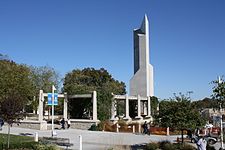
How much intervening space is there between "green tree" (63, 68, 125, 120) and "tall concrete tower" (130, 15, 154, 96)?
4.37 metres

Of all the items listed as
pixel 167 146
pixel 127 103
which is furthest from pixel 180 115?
pixel 127 103

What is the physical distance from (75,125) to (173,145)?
2097 cm

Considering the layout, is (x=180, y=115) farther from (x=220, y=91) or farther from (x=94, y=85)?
(x=94, y=85)

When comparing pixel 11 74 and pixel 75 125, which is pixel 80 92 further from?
pixel 11 74

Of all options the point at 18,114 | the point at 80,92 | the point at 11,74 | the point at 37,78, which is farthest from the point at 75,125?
the point at 37,78

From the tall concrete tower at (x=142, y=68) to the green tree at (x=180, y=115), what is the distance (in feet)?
137

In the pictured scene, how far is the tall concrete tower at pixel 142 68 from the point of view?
63219 millimetres

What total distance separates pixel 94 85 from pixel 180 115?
57.0 meters

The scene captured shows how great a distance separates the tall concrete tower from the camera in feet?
207

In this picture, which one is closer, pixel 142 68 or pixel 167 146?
pixel 167 146

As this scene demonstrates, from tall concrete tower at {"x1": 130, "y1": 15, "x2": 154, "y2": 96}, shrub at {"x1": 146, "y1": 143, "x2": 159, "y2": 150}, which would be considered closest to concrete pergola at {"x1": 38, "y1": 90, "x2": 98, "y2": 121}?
shrub at {"x1": 146, "y1": 143, "x2": 159, "y2": 150}

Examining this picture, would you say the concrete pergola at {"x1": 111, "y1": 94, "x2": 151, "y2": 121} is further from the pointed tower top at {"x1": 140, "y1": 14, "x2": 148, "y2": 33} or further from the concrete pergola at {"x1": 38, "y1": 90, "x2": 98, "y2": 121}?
the pointed tower top at {"x1": 140, "y1": 14, "x2": 148, "y2": 33}

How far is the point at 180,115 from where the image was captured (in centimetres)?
2003

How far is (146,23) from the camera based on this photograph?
65625 mm
